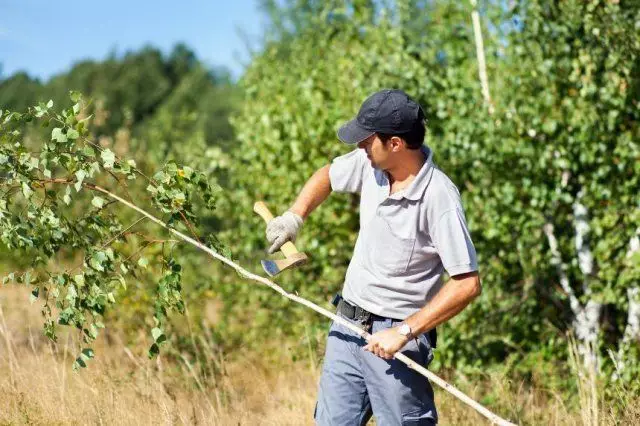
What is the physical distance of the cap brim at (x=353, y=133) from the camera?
322 cm

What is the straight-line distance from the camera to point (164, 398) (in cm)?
441

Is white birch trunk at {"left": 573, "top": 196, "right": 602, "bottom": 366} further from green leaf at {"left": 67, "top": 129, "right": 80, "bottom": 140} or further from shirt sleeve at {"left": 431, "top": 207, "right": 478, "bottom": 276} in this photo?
green leaf at {"left": 67, "top": 129, "right": 80, "bottom": 140}

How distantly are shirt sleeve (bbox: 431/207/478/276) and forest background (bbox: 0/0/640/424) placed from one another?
1.52m

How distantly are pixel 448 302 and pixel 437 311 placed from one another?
0.05 metres

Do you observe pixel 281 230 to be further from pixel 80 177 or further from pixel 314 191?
pixel 80 177

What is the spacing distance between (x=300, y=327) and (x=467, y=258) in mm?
3845

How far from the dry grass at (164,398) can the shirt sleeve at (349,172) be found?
4.13ft

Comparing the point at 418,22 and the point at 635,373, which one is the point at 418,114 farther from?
the point at 418,22

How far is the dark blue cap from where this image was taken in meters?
3.18

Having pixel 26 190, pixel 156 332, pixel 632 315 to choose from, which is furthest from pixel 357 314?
pixel 632 315

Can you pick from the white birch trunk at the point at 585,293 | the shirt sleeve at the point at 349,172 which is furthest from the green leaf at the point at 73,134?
the white birch trunk at the point at 585,293

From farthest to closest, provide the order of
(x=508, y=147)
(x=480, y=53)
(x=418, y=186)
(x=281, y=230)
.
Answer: (x=480, y=53)
(x=508, y=147)
(x=281, y=230)
(x=418, y=186)

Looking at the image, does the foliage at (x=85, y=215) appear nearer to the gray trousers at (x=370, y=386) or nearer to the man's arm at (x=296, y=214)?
the man's arm at (x=296, y=214)

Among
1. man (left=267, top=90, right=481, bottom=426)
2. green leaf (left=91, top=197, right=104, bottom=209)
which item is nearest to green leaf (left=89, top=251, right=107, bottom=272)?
green leaf (left=91, top=197, right=104, bottom=209)
